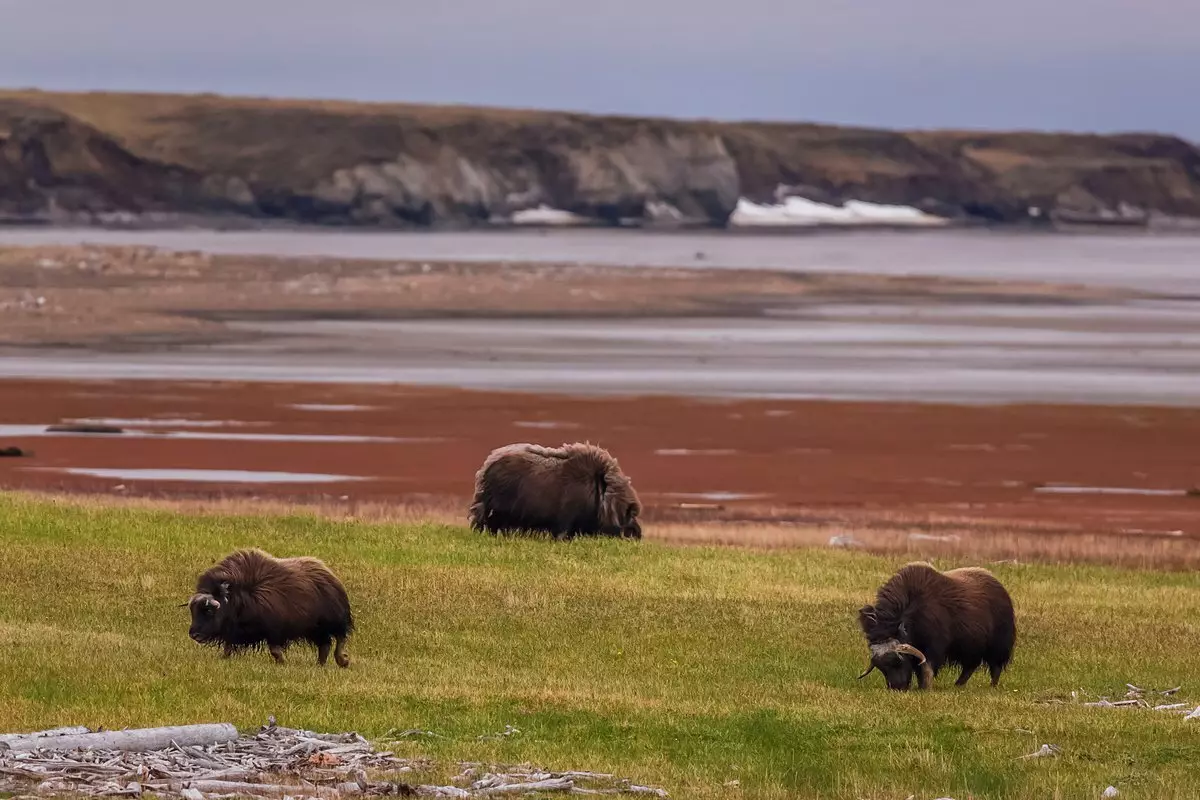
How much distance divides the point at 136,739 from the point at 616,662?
5819 mm

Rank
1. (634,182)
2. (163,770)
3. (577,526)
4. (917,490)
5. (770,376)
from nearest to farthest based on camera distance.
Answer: (163,770)
(577,526)
(917,490)
(770,376)
(634,182)

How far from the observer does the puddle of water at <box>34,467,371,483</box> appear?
35.4 meters

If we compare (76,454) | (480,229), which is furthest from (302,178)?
(76,454)

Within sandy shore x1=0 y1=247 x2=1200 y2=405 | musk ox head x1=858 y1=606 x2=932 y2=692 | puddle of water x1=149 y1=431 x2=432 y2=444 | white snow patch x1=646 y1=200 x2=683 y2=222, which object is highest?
white snow patch x1=646 y1=200 x2=683 y2=222

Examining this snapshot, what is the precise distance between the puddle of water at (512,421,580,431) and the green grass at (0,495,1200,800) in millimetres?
17678

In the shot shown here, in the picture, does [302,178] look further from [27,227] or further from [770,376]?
[770,376]

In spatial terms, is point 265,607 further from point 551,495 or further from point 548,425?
point 548,425

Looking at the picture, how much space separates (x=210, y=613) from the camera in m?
16.2

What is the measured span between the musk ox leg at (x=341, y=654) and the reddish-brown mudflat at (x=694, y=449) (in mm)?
15502

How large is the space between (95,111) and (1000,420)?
164 m

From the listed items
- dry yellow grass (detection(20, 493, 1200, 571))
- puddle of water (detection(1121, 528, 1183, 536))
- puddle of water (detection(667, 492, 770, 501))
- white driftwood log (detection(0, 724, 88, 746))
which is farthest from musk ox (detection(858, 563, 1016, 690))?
puddle of water (detection(667, 492, 770, 501))

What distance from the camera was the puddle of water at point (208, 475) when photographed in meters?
35.4

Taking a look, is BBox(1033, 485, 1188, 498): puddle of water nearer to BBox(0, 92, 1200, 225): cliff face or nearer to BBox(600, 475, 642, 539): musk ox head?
BBox(600, 475, 642, 539): musk ox head

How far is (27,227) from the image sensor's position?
490 feet
